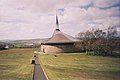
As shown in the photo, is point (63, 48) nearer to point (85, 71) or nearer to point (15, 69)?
point (15, 69)

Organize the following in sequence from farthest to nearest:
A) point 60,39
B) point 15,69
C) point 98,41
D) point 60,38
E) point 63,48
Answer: point 60,38, point 60,39, point 63,48, point 98,41, point 15,69

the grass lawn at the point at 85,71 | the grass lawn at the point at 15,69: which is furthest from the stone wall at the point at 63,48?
the grass lawn at the point at 85,71

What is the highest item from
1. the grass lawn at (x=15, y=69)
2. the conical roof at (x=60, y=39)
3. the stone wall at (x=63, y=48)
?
the conical roof at (x=60, y=39)

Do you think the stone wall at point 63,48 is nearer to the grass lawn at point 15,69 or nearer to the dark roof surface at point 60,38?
the dark roof surface at point 60,38

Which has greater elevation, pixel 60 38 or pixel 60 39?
pixel 60 38

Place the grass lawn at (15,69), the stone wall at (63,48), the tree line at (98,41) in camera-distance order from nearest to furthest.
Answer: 1. the grass lawn at (15,69)
2. the tree line at (98,41)
3. the stone wall at (63,48)

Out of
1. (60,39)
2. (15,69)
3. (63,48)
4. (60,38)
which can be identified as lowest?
(15,69)

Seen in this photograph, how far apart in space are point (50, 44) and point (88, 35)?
64.1 ft

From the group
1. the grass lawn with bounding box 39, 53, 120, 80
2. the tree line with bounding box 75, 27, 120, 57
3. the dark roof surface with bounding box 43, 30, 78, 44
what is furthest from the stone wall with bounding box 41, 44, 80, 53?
the grass lawn with bounding box 39, 53, 120, 80

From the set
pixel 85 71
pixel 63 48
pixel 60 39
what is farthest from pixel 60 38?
pixel 85 71

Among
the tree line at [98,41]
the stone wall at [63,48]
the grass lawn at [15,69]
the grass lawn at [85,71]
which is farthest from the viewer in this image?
the stone wall at [63,48]

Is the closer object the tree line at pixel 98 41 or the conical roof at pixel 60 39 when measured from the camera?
the tree line at pixel 98 41

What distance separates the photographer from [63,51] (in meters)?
65.9

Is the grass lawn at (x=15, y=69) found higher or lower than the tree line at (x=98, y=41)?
lower
